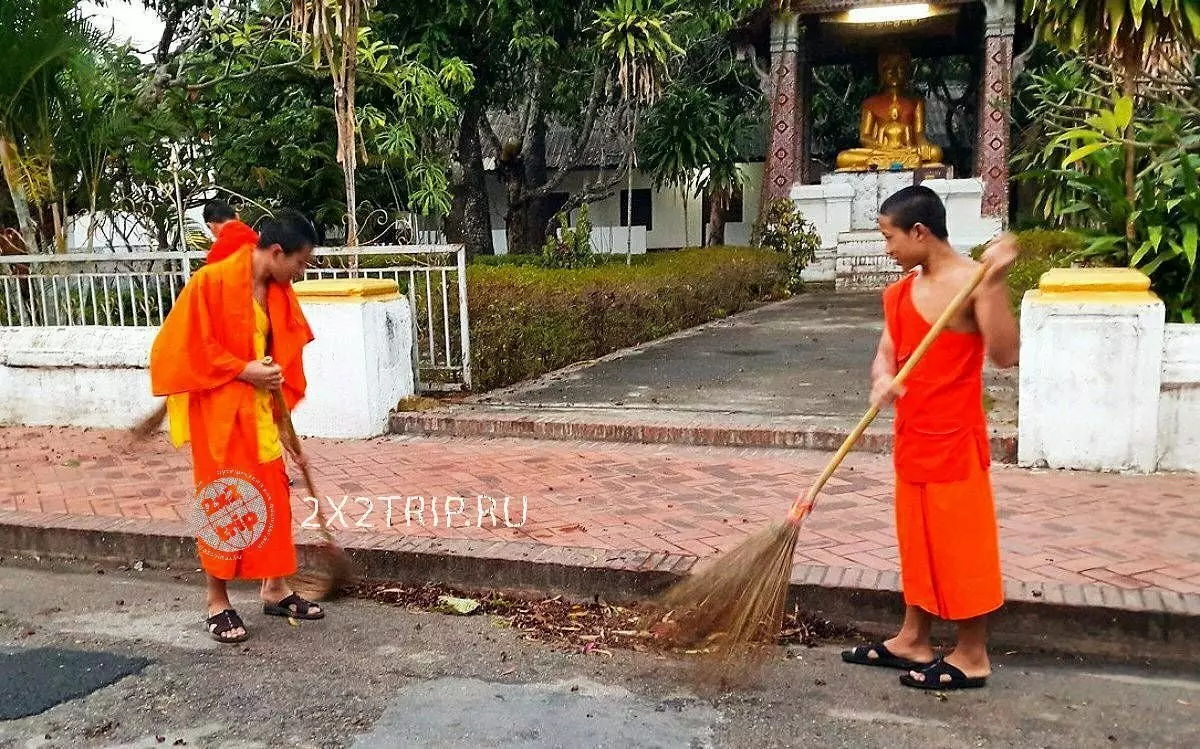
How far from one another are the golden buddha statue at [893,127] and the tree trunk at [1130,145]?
12.5 m

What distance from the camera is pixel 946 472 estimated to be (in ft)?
10.2

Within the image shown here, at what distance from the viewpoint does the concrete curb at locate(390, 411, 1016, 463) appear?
592 centimetres

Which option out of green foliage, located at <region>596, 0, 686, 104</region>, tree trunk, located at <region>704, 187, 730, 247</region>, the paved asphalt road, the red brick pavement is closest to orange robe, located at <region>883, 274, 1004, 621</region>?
the paved asphalt road

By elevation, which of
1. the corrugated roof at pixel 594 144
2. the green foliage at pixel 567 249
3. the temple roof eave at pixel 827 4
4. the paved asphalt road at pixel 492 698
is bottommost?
the paved asphalt road at pixel 492 698

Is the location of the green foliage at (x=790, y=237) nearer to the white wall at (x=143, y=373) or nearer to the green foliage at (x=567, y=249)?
the green foliage at (x=567, y=249)

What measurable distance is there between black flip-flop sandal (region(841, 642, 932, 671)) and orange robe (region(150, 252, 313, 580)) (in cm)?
214

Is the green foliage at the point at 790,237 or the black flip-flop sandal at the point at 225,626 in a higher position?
the green foliage at the point at 790,237

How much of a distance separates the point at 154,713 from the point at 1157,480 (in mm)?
4756

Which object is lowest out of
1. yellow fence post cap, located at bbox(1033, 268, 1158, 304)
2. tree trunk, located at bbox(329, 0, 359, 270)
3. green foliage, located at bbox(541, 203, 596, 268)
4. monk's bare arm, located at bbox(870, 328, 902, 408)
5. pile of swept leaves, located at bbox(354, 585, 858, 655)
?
pile of swept leaves, located at bbox(354, 585, 858, 655)

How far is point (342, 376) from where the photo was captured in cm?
678

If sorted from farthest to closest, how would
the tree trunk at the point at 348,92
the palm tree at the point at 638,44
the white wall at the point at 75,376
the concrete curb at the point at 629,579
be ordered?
the palm tree at the point at 638,44 < the tree trunk at the point at 348,92 < the white wall at the point at 75,376 < the concrete curb at the point at 629,579

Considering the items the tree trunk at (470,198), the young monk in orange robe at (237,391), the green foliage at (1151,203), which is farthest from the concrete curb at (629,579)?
the tree trunk at (470,198)

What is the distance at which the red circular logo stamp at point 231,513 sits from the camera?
12.2 feet

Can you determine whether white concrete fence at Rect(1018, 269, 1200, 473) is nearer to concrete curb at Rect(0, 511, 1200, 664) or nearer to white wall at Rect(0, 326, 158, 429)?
concrete curb at Rect(0, 511, 1200, 664)
